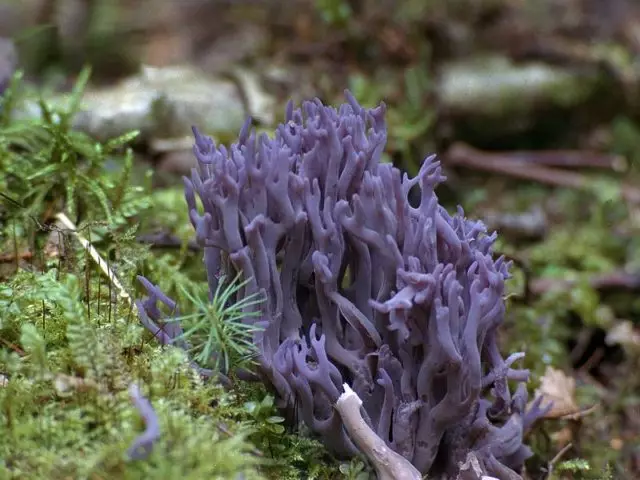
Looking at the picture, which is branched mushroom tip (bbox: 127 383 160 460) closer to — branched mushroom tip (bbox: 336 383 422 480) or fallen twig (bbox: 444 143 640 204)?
branched mushroom tip (bbox: 336 383 422 480)

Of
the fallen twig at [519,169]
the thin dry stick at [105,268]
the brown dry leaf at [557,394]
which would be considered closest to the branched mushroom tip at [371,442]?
the thin dry stick at [105,268]

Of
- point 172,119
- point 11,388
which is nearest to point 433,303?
point 11,388

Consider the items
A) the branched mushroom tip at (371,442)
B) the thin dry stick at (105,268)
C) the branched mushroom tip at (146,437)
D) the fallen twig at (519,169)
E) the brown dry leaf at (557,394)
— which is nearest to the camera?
the branched mushroom tip at (146,437)

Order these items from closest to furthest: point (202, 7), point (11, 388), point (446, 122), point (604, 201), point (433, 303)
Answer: point (11, 388) < point (433, 303) < point (604, 201) < point (446, 122) < point (202, 7)

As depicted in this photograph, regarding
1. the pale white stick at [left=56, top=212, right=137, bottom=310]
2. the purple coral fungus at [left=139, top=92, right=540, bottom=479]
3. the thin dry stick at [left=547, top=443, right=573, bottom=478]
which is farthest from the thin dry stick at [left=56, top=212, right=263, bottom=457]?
the thin dry stick at [left=547, top=443, right=573, bottom=478]

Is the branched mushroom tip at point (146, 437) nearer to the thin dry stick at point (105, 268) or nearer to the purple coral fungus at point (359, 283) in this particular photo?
the purple coral fungus at point (359, 283)

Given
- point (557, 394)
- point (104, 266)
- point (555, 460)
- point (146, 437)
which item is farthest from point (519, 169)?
point (146, 437)

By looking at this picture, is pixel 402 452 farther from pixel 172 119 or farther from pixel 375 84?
pixel 375 84
